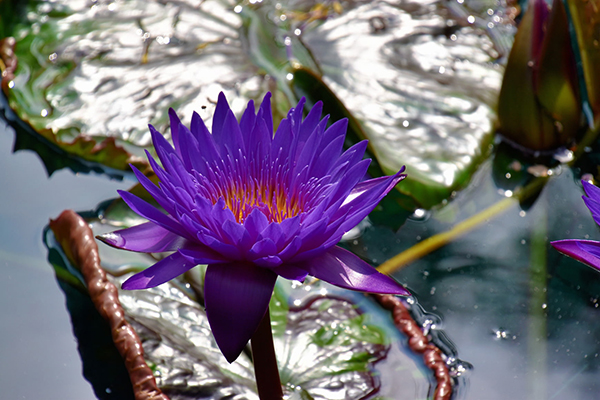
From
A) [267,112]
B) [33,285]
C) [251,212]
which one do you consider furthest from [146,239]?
[33,285]

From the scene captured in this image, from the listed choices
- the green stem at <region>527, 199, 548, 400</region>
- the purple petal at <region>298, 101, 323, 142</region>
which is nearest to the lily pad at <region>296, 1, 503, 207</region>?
the green stem at <region>527, 199, 548, 400</region>

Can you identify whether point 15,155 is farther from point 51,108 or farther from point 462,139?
point 462,139

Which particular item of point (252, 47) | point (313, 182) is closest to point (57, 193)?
point (252, 47)

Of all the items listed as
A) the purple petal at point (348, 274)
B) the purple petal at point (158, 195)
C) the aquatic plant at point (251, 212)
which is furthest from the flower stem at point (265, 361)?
the purple petal at point (158, 195)

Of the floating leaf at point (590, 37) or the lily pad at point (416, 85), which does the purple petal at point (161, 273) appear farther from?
the floating leaf at point (590, 37)

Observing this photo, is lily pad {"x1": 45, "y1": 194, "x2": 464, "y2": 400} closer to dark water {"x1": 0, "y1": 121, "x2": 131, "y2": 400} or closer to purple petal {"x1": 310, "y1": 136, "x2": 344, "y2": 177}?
dark water {"x1": 0, "y1": 121, "x2": 131, "y2": 400}

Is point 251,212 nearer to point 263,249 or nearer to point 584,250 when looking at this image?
point 263,249
